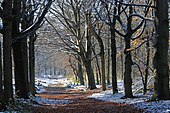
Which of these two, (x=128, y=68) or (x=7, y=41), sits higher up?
(x=7, y=41)

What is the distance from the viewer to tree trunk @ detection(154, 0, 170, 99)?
13.7 m

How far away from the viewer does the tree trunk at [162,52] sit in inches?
541

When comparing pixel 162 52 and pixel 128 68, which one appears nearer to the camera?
pixel 162 52

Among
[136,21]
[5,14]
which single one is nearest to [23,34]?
[5,14]

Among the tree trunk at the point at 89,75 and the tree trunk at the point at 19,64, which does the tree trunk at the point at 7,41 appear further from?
the tree trunk at the point at 89,75

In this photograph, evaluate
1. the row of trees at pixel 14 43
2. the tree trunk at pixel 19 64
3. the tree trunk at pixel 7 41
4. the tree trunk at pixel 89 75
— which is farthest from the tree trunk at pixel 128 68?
the tree trunk at pixel 89 75

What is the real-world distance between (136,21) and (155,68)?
9.87 m

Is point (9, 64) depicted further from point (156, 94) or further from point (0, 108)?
point (156, 94)

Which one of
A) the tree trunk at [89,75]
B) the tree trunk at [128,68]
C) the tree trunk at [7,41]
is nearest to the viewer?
the tree trunk at [7,41]

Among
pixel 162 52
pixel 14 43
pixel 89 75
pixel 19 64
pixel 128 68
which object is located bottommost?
pixel 89 75

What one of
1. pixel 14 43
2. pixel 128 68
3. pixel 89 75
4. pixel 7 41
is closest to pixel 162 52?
pixel 128 68

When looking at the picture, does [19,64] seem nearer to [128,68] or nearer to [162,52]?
[128,68]

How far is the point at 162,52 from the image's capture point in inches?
543

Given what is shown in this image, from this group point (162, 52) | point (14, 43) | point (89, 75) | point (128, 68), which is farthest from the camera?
point (89, 75)
